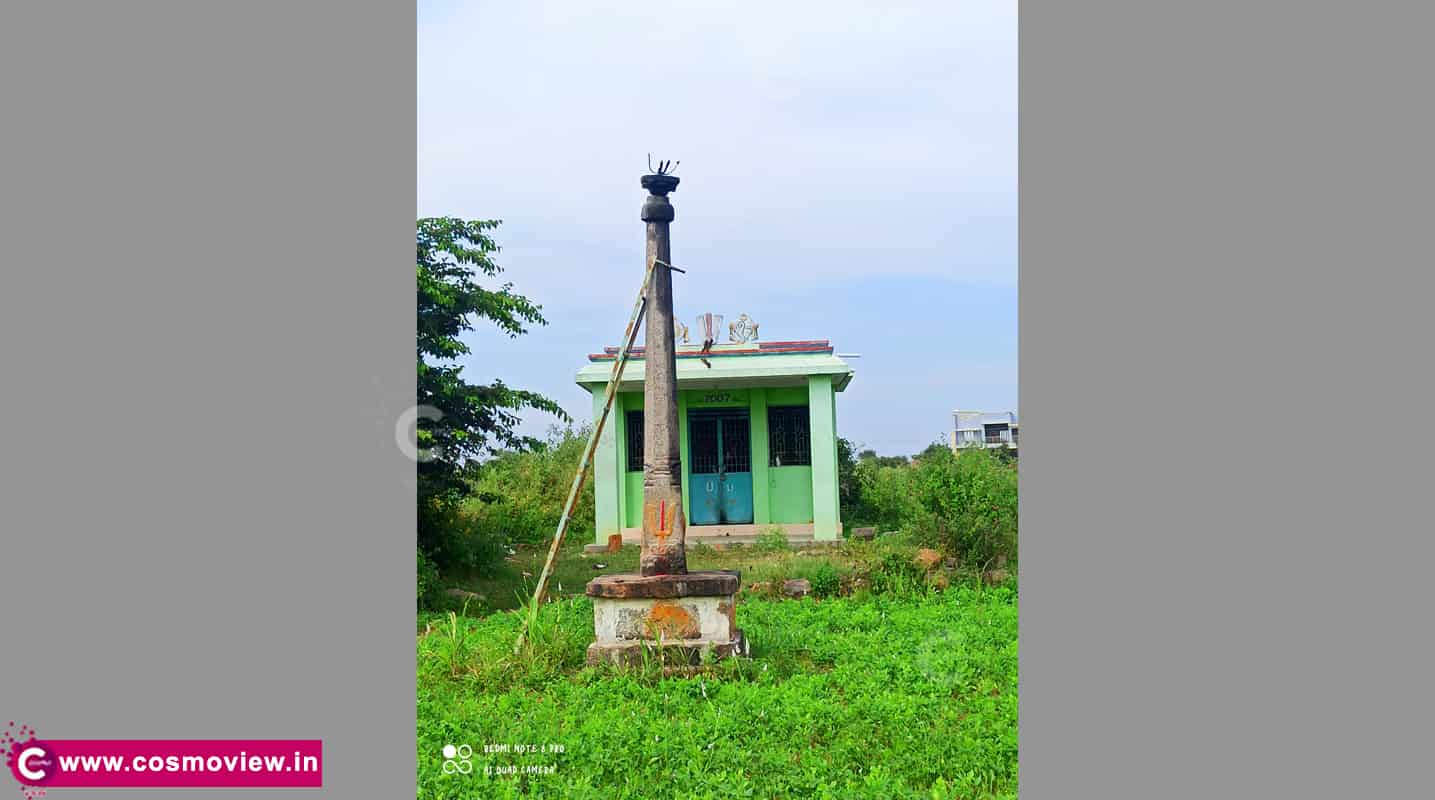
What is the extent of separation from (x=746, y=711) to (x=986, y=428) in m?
1.87

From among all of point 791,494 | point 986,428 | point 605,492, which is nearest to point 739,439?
point 791,494

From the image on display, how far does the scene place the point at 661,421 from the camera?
5.28 meters

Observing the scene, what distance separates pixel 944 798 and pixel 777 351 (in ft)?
21.2

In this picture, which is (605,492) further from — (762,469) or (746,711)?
(746,711)

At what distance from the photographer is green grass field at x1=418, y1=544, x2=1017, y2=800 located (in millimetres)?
3912

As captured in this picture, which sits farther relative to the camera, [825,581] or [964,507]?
[825,581]

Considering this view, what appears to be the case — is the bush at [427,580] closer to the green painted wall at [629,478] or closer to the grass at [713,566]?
the grass at [713,566]

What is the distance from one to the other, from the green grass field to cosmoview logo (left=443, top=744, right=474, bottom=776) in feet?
0.07

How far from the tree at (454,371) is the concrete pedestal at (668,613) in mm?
1019

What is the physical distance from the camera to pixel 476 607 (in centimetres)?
597

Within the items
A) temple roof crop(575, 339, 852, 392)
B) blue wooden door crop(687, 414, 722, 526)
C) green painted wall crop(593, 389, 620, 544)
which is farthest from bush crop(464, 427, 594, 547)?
blue wooden door crop(687, 414, 722, 526)

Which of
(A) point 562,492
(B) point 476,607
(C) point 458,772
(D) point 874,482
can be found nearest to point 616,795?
(C) point 458,772

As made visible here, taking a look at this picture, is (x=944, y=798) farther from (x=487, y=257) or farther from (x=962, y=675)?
(x=487, y=257)

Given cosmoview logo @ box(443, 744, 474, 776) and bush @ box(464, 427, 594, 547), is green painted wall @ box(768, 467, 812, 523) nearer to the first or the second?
bush @ box(464, 427, 594, 547)
